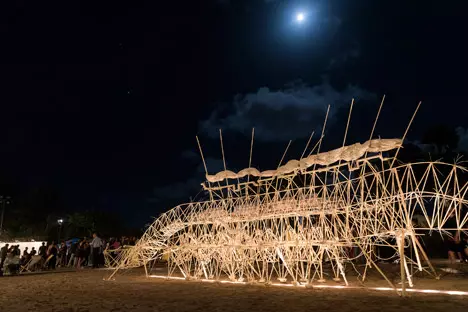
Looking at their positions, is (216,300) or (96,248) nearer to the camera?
(216,300)

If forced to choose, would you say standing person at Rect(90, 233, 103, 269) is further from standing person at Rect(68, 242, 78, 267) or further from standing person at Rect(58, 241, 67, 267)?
standing person at Rect(58, 241, 67, 267)

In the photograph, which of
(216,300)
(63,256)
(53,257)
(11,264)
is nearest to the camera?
(216,300)

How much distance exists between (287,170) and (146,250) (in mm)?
7855

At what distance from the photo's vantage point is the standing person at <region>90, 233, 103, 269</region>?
2223 centimetres

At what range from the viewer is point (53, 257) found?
22656 mm

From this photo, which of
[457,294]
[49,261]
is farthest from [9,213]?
[457,294]

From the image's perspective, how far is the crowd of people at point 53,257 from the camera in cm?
1945

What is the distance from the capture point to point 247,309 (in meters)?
8.35

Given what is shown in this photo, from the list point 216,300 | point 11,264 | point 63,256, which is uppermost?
point 63,256

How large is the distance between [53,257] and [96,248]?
266 centimetres

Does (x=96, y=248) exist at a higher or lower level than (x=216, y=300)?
higher

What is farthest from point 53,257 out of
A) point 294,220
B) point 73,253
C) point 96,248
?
point 294,220

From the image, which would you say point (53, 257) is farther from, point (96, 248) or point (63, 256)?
point (63, 256)

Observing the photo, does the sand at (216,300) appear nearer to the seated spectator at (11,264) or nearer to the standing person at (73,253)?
the seated spectator at (11,264)
